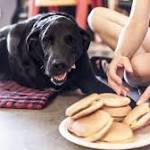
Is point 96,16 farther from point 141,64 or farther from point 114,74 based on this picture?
point 114,74

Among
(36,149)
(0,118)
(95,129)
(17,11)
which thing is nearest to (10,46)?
(0,118)

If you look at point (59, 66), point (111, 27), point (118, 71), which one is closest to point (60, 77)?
point (59, 66)

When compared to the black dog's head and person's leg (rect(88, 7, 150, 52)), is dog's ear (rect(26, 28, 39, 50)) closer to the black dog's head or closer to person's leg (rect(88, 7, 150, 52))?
the black dog's head

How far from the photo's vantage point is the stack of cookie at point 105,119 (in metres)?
0.88

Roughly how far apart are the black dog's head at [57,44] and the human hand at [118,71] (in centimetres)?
20

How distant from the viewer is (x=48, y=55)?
4.19 feet

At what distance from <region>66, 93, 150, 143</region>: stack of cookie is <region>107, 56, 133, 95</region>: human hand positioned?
135 mm

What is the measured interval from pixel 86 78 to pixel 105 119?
1.82 ft

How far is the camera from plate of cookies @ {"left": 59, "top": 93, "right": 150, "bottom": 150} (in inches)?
34.7

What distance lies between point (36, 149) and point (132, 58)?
495mm

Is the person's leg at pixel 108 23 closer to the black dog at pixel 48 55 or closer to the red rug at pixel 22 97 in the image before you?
the black dog at pixel 48 55

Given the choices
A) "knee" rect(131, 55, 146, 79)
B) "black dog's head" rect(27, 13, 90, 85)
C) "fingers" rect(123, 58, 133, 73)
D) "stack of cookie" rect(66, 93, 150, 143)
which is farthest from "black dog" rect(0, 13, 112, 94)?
"stack of cookie" rect(66, 93, 150, 143)

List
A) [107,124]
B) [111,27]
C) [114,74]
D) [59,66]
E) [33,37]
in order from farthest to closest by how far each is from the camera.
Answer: [111,27] → [33,37] → [59,66] → [114,74] → [107,124]

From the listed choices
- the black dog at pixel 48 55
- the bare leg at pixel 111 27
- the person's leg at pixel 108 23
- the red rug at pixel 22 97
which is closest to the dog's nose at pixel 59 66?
the black dog at pixel 48 55
